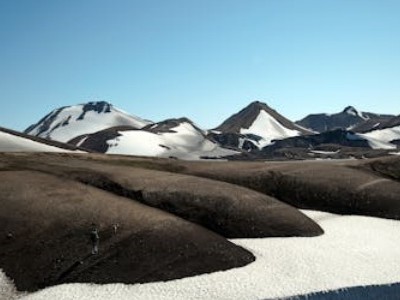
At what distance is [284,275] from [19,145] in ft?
370

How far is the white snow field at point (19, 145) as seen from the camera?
5379 inches

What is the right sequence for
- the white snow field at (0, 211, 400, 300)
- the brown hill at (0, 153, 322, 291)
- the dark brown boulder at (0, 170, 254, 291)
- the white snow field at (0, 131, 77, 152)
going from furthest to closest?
1. the white snow field at (0, 131, 77, 152)
2. the brown hill at (0, 153, 322, 291)
3. the dark brown boulder at (0, 170, 254, 291)
4. the white snow field at (0, 211, 400, 300)

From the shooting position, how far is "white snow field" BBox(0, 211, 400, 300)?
125 ft

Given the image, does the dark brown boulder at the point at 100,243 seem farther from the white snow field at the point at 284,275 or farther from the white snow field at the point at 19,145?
the white snow field at the point at 19,145

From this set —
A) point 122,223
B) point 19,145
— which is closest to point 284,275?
point 122,223

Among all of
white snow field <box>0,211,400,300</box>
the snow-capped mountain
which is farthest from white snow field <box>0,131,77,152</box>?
white snow field <box>0,211,400,300</box>

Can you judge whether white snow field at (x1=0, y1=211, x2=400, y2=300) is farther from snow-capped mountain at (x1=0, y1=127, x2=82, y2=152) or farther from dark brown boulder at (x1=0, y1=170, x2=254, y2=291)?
snow-capped mountain at (x1=0, y1=127, x2=82, y2=152)

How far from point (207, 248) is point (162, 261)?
13.5ft

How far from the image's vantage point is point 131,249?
43.9m

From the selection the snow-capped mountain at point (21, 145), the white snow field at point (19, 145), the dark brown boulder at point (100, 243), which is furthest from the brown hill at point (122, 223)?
the snow-capped mountain at point (21, 145)

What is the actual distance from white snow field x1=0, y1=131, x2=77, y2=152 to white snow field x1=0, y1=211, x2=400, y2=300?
3768 inches

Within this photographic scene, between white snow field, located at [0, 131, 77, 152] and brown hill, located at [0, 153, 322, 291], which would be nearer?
brown hill, located at [0, 153, 322, 291]

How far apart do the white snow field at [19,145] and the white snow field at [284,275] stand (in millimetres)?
95702

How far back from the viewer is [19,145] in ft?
464
